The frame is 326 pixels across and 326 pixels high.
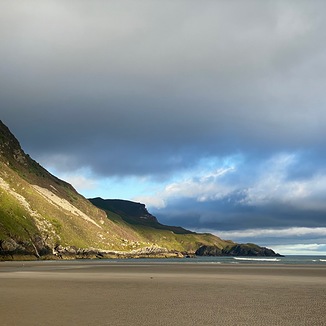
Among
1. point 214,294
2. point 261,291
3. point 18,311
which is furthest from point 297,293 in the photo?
point 18,311

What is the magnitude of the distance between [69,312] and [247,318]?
1022cm

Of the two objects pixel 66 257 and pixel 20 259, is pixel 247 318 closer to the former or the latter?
pixel 20 259

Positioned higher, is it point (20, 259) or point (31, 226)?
point (31, 226)

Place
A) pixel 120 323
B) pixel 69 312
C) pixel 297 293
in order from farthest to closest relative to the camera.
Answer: pixel 297 293
pixel 69 312
pixel 120 323

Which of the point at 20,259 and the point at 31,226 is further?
the point at 31,226

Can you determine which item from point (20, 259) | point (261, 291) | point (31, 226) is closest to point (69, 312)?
point (261, 291)

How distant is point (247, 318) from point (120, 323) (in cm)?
706

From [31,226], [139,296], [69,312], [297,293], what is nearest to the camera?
[69,312]

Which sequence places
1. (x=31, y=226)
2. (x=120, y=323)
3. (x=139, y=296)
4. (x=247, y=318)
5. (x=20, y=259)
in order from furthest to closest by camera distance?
(x=31, y=226) → (x=20, y=259) → (x=139, y=296) → (x=247, y=318) → (x=120, y=323)

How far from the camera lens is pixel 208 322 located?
2145cm

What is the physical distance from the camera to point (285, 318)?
899 inches

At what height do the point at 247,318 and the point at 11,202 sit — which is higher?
the point at 11,202

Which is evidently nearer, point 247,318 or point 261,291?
point 247,318

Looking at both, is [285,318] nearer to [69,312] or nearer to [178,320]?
[178,320]
